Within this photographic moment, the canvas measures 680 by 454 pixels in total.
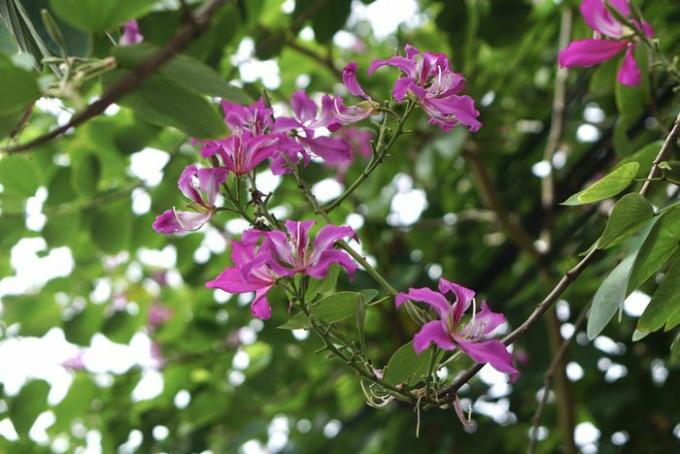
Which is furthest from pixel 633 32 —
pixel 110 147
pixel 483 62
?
pixel 483 62

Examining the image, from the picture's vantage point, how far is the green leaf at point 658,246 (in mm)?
594

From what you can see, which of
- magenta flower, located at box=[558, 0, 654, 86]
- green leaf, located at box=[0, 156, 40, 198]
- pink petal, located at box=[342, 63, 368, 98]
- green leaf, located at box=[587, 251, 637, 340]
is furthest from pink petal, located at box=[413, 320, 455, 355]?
green leaf, located at box=[0, 156, 40, 198]

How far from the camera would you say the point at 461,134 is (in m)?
1.29

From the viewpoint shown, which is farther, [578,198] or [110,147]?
[110,147]

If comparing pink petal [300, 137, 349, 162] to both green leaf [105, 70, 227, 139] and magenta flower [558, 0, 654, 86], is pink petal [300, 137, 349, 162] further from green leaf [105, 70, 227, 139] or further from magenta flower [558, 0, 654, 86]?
magenta flower [558, 0, 654, 86]

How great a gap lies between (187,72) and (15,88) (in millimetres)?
93

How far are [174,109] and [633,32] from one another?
46 cm

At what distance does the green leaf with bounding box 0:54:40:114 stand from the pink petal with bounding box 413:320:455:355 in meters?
0.26

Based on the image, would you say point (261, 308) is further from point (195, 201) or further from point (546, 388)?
point (546, 388)

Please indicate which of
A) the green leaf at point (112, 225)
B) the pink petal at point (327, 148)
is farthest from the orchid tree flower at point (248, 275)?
the green leaf at point (112, 225)

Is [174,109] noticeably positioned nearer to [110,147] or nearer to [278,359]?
[110,147]

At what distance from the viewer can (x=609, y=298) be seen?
1.93ft

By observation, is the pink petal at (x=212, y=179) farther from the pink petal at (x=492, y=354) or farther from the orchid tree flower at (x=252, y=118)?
the pink petal at (x=492, y=354)

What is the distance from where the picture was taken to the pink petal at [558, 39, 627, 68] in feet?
2.63
